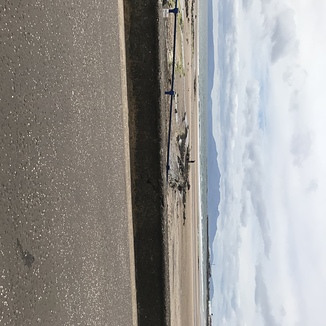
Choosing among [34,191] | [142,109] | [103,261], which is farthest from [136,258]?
[34,191]

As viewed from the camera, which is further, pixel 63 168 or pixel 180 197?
pixel 180 197

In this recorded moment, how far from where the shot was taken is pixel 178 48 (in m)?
13.4

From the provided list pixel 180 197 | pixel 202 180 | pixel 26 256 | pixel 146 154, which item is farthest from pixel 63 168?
pixel 202 180

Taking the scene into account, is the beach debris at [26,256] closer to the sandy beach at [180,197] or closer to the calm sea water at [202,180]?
the sandy beach at [180,197]

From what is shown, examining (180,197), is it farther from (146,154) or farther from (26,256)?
(26,256)

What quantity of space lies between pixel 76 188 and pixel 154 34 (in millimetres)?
2709

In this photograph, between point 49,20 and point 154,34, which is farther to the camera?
point 154,34

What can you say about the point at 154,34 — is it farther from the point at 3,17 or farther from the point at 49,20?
the point at 3,17

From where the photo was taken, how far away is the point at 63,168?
4523 mm

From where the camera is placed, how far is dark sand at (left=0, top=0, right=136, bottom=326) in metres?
3.67

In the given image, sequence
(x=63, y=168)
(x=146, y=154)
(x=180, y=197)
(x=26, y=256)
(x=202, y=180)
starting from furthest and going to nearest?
(x=202, y=180)
(x=180, y=197)
(x=146, y=154)
(x=63, y=168)
(x=26, y=256)

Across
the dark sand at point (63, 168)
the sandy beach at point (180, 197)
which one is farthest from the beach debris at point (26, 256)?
the sandy beach at point (180, 197)

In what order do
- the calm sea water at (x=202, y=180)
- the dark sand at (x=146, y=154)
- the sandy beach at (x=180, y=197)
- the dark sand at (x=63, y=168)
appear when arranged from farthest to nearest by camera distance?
the calm sea water at (x=202, y=180), the sandy beach at (x=180, y=197), the dark sand at (x=146, y=154), the dark sand at (x=63, y=168)

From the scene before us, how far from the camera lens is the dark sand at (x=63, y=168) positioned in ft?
12.0
